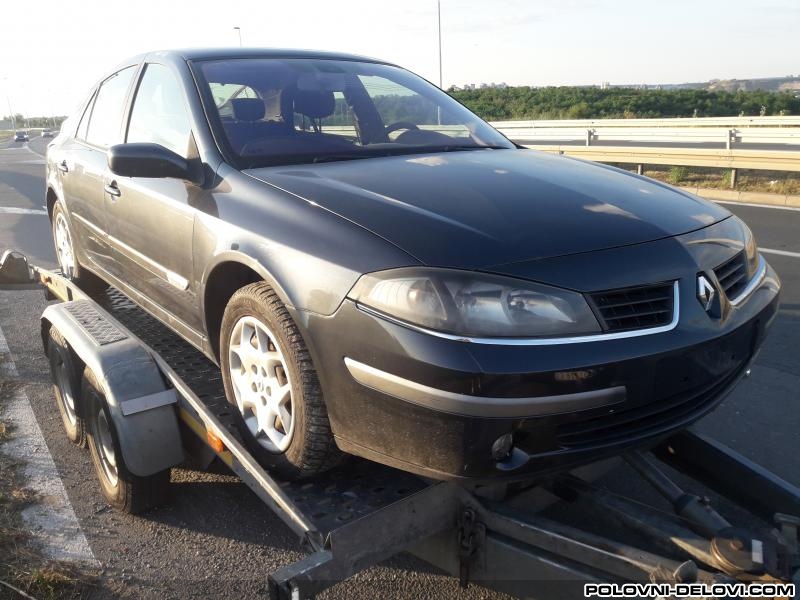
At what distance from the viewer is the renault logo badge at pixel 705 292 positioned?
2248 millimetres

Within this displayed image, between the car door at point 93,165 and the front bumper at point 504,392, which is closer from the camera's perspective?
the front bumper at point 504,392

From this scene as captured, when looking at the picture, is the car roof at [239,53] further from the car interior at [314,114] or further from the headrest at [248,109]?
the headrest at [248,109]

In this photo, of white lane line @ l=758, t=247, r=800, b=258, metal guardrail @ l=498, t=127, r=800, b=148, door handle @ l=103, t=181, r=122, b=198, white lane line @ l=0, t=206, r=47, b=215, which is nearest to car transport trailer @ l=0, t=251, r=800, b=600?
door handle @ l=103, t=181, r=122, b=198

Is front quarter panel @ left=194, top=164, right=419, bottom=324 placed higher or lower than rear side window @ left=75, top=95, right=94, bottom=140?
lower

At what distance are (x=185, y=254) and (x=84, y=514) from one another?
129 cm

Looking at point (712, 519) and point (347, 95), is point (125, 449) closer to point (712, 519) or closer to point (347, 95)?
point (347, 95)

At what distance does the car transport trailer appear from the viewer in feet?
6.32

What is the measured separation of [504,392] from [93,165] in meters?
3.29

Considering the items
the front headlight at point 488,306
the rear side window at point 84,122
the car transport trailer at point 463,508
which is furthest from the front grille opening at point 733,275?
the rear side window at point 84,122

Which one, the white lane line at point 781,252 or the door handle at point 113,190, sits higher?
the door handle at point 113,190

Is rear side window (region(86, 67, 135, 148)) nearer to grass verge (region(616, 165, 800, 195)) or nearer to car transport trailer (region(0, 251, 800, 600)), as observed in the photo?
car transport trailer (region(0, 251, 800, 600))

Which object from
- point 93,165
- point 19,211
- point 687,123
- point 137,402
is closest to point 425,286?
point 137,402

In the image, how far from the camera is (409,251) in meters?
2.13

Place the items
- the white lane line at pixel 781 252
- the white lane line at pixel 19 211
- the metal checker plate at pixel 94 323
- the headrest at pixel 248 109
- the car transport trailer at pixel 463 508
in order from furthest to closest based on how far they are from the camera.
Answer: the white lane line at pixel 19 211
the white lane line at pixel 781 252
the metal checker plate at pixel 94 323
the headrest at pixel 248 109
the car transport trailer at pixel 463 508
